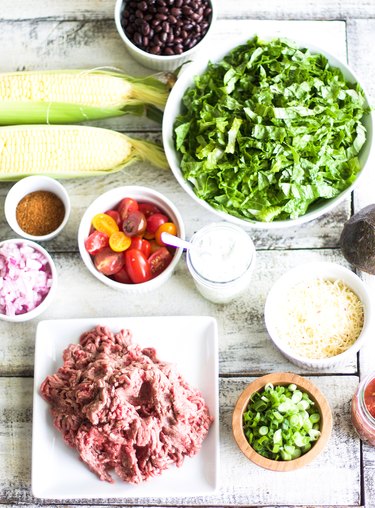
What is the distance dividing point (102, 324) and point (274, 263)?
22.8 inches

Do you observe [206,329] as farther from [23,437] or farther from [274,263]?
[23,437]

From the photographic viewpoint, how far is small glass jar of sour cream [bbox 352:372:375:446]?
2.27 meters

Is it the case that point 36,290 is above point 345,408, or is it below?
above

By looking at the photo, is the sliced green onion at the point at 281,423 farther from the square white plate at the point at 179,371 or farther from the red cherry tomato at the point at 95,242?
the red cherry tomato at the point at 95,242

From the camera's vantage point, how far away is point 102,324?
99.0 inches

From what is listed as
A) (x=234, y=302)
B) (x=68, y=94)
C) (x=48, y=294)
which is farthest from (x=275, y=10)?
(x=48, y=294)

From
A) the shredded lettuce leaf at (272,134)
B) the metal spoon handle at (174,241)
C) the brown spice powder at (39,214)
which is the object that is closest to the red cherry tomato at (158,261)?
the metal spoon handle at (174,241)

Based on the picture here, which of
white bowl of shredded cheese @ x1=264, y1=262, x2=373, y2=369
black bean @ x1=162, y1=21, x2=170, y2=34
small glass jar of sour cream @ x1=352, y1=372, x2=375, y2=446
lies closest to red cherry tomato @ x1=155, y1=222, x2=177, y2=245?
white bowl of shredded cheese @ x1=264, y1=262, x2=373, y2=369

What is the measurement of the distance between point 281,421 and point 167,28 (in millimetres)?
1267

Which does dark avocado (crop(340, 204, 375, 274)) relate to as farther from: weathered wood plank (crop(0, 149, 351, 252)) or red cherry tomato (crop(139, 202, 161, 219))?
red cherry tomato (crop(139, 202, 161, 219))

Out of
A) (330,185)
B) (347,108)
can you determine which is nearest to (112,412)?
(330,185)

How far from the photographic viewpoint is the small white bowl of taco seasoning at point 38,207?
2.59m

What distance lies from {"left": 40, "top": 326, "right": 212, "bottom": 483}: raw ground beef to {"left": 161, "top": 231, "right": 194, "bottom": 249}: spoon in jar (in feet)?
1.11

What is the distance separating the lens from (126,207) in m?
2.59
